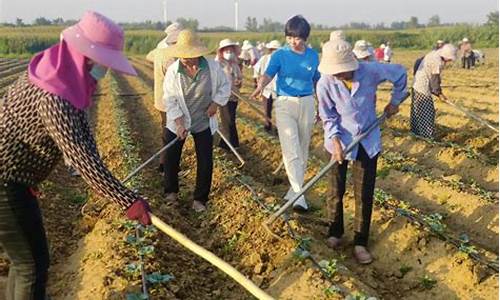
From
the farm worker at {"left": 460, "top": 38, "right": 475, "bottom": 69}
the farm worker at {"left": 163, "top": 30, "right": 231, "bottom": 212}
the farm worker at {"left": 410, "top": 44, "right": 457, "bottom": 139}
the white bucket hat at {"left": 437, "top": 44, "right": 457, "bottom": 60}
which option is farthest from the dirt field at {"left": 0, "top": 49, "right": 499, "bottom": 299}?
the farm worker at {"left": 460, "top": 38, "right": 475, "bottom": 69}

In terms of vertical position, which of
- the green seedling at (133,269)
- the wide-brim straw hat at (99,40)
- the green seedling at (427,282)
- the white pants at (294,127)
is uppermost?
the wide-brim straw hat at (99,40)

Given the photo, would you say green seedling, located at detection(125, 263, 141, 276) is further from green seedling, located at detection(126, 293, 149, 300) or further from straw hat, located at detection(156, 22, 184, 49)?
straw hat, located at detection(156, 22, 184, 49)

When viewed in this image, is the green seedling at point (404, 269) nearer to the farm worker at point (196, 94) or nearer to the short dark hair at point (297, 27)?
the farm worker at point (196, 94)

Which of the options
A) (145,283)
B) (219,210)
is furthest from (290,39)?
(145,283)

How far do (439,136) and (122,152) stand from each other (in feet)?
17.8

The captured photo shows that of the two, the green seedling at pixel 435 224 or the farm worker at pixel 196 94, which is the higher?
the farm worker at pixel 196 94

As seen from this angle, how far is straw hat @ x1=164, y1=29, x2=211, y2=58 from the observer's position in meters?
5.80

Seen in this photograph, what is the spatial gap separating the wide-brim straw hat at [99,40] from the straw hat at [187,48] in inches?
102

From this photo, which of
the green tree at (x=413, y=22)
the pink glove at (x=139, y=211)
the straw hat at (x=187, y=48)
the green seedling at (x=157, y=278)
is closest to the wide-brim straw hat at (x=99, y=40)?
the pink glove at (x=139, y=211)

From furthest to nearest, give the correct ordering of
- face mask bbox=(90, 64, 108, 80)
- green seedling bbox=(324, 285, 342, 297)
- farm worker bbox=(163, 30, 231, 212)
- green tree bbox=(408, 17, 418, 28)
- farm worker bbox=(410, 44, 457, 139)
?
green tree bbox=(408, 17, 418, 28) < farm worker bbox=(410, 44, 457, 139) < farm worker bbox=(163, 30, 231, 212) < green seedling bbox=(324, 285, 342, 297) < face mask bbox=(90, 64, 108, 80)

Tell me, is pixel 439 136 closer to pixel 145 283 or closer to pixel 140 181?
pixel 140 181

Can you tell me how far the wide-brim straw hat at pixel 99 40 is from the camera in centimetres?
298

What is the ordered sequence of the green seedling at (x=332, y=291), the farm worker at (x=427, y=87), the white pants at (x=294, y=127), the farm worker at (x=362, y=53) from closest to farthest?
the green seedling at (x=332, y=291) < the white pants at (x=294, y=127) < the farm worker at (x=362, y=53) < the farm worker at (x=427, y=87)

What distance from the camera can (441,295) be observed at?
4789 mm
